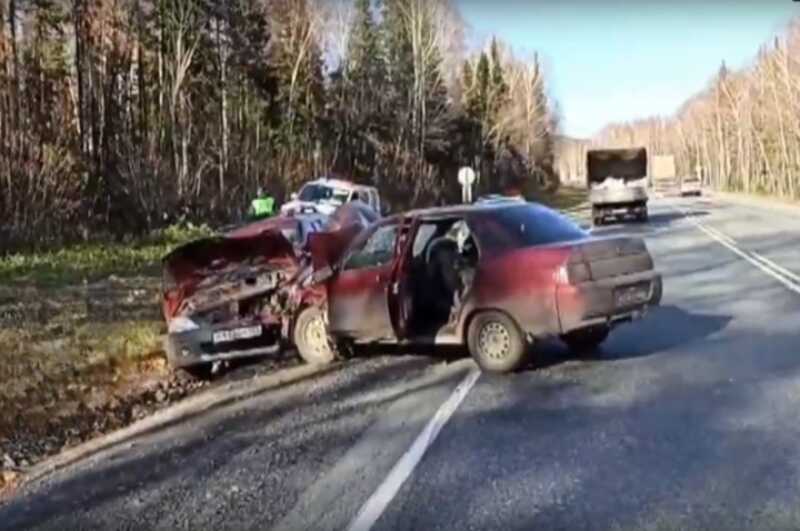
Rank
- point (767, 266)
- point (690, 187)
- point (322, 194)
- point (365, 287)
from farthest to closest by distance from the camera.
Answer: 1. point (690, 187)
2. point (322, 194)
3. point (767, 266)
4. point (365, 287)

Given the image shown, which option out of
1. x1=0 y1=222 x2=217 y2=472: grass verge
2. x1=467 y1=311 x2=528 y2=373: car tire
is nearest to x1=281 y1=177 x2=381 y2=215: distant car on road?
x1=0 y1=222 x2=217 y2=472: grass verge

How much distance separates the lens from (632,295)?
32.6 ft

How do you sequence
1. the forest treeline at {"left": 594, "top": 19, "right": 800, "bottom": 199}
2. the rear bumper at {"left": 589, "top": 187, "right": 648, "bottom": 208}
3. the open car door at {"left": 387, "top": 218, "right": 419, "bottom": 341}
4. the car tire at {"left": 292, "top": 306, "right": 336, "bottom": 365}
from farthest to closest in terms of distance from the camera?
the forest treeline at {"left": 594, "top": 19, "right": 800, "bottom": 199} < the rear bumper at {"left": 589, "top": 187, "right": 648, "bottom": 208} < the car tire at {"left": 292, "top": 306, "right": 336, "bottom": 365} < the open car door at {"left": 387, "top": 218, "right": 419, "bottom": 341}

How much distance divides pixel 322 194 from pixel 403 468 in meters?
25.0

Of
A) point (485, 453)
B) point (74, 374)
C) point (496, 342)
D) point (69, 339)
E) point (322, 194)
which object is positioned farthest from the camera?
point (322, 194)

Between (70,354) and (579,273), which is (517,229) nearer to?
(579,273)

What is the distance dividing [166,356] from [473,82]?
69104mm

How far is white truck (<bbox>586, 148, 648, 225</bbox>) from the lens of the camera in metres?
39.2

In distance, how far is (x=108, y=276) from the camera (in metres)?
19.9

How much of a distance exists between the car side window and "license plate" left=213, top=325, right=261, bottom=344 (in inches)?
48.0

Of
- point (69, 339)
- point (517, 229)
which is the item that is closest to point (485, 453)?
point (517, 229)

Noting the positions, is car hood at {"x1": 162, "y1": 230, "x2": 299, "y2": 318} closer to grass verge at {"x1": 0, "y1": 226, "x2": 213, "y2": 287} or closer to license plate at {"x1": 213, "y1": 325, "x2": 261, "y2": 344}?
license plate at {"x1": 213, "y1": 325, "x2": 261, "y2": 344}

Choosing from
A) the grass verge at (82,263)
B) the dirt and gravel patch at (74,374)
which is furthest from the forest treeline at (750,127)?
the dirt and gravel patch at (74,374)

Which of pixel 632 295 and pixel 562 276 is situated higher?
pixel 562 276
